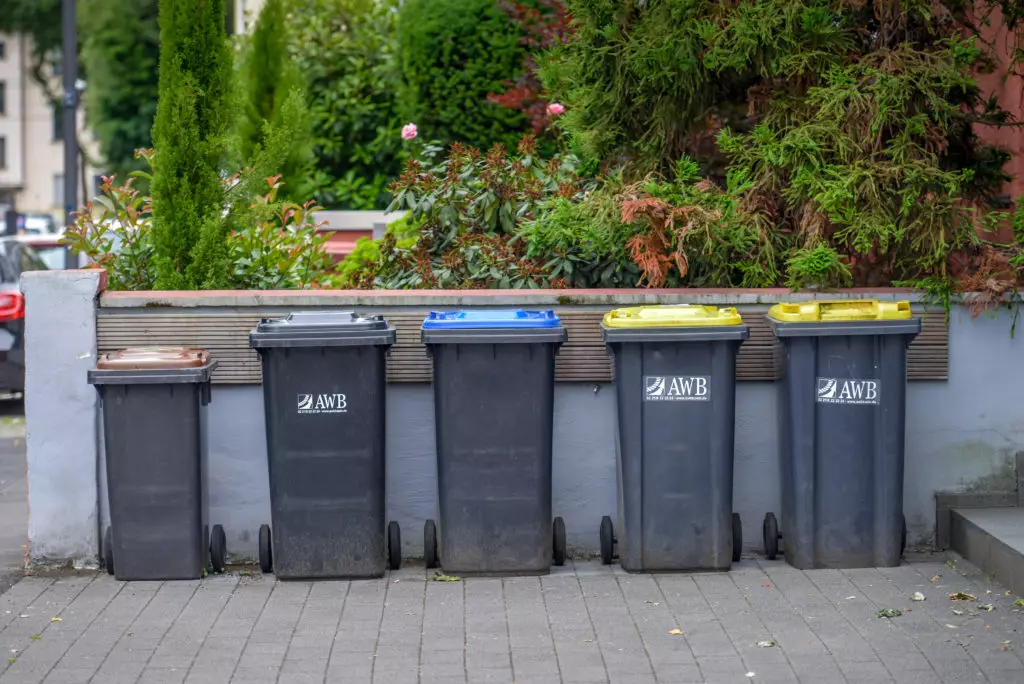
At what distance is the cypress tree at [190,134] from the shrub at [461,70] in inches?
183

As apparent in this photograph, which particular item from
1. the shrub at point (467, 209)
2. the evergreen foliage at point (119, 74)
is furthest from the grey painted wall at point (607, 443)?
the evergreen foliage at point (119, 74)

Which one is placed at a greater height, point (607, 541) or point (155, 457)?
point (155, 457)

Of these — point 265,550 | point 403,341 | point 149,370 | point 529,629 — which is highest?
point 403,341

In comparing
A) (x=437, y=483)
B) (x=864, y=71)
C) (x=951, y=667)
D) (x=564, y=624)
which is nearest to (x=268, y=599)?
(x=437, y=483)

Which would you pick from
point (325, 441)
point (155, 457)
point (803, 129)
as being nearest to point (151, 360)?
point (155, 457)

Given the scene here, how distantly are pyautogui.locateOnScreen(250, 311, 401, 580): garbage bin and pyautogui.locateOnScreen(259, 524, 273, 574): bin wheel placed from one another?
4.8 inches

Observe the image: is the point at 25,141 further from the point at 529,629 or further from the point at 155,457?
the point at 529,629

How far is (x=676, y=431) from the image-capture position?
6.47 meters

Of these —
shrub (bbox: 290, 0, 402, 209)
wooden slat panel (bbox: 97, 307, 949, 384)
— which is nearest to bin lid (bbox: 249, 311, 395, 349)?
wooden slat panel (bbox: 97, 307, 949, 384)

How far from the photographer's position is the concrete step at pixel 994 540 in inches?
242

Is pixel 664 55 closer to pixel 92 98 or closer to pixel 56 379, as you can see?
pixel 56 379

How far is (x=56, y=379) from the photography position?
22.4 ft

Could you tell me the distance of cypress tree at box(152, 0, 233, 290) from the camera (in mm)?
7875

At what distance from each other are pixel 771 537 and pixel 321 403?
2.30 meters
